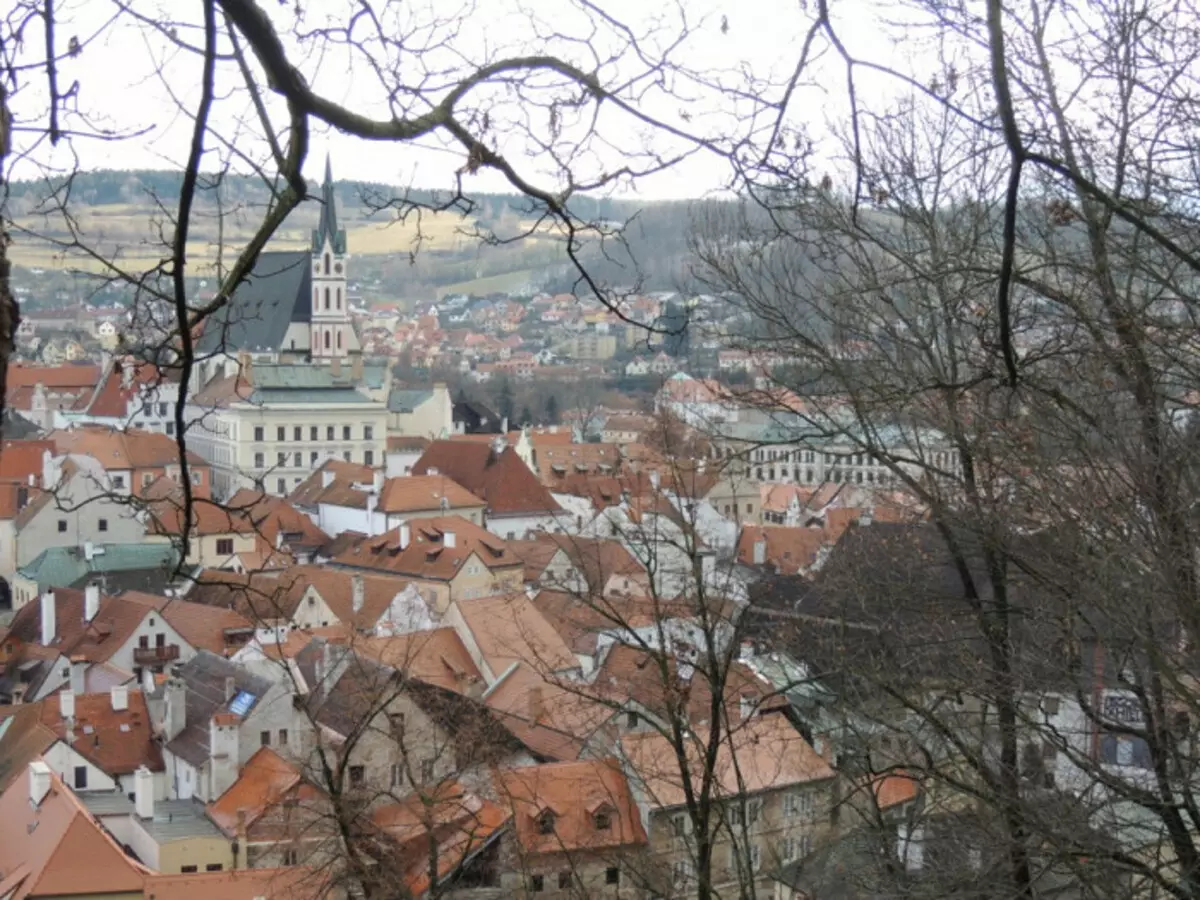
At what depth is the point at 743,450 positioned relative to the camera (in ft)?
24.8

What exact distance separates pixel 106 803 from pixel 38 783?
2.25 metres

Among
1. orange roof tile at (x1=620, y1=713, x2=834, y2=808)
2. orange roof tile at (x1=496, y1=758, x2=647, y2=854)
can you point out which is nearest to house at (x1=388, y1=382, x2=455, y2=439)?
orange roof tile at (x1=496, y1=758, x2=647, y2=854)

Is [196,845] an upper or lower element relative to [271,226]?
lower

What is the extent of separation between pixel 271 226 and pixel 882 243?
5.36 m

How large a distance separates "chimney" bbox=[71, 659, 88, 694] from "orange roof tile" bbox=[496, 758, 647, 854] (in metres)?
11.1

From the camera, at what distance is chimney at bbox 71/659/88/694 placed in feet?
80.6

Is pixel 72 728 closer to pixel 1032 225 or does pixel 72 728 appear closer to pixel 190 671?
pixel 190 671

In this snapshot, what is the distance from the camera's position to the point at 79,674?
24734mm

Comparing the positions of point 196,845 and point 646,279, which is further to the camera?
point 196,845

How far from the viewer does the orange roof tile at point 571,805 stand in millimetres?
14719

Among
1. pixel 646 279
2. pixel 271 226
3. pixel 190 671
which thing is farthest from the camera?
pixel 190 671

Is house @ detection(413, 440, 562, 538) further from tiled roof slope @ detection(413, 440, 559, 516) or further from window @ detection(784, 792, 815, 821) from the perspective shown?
window @ detection(784, 792, 815, 821)

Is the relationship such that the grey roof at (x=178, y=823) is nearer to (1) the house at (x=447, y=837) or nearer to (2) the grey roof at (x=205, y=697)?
(2) the grey roof at (x=205, y=697)

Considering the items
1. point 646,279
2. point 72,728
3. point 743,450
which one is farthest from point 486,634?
point 646,279
